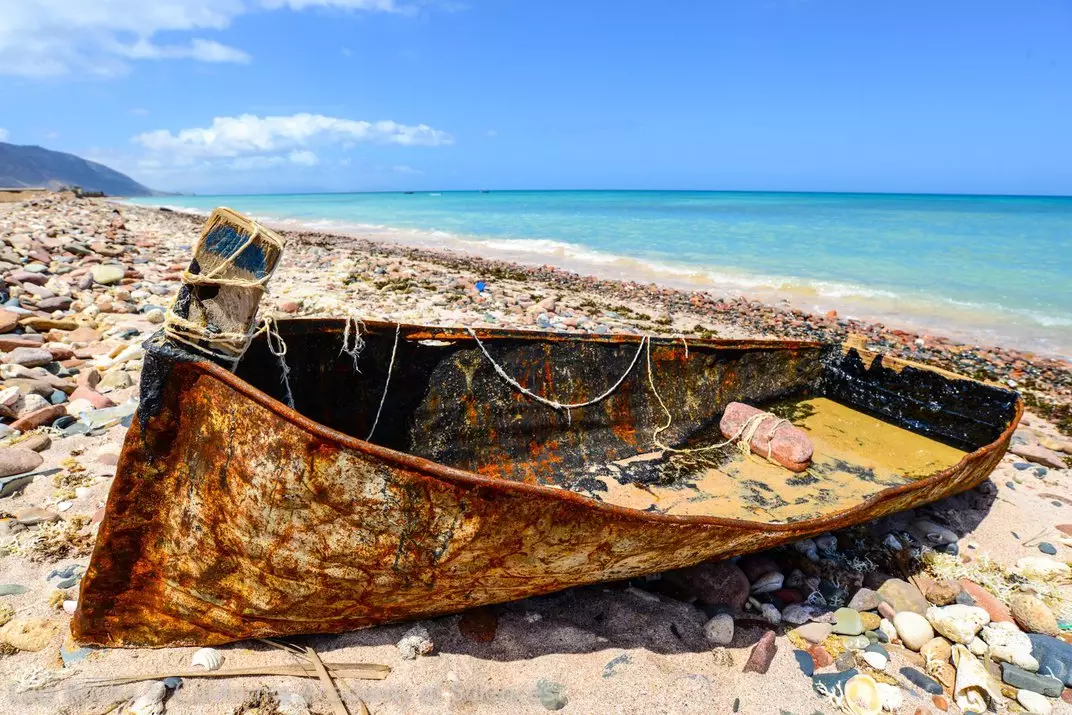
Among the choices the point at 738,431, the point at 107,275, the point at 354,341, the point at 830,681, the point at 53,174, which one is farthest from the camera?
the point at 53,174

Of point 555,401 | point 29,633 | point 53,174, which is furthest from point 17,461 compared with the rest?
point 53,174

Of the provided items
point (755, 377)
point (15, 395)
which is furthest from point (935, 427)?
point (15, 395)

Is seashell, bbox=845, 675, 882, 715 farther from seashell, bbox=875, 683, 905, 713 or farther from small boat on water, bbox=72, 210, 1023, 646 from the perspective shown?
small boat on water, bbox=72, 210, 1023, 646

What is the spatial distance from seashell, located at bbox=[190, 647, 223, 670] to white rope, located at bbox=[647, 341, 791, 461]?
137 inches

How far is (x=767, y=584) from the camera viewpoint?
3467 millimetres

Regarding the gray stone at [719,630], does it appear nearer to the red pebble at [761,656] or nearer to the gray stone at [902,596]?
the red pebble at [761,656]

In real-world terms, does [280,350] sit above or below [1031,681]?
above

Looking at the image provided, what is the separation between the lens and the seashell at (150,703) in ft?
7.55

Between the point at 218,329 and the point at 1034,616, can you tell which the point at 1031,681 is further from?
the point at 218,329

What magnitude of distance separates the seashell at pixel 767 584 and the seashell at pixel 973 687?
2.96 ft

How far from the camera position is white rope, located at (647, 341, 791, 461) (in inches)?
189

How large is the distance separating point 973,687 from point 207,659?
3561mm

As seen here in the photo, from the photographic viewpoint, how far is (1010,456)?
219 inches

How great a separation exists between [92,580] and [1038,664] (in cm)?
446
